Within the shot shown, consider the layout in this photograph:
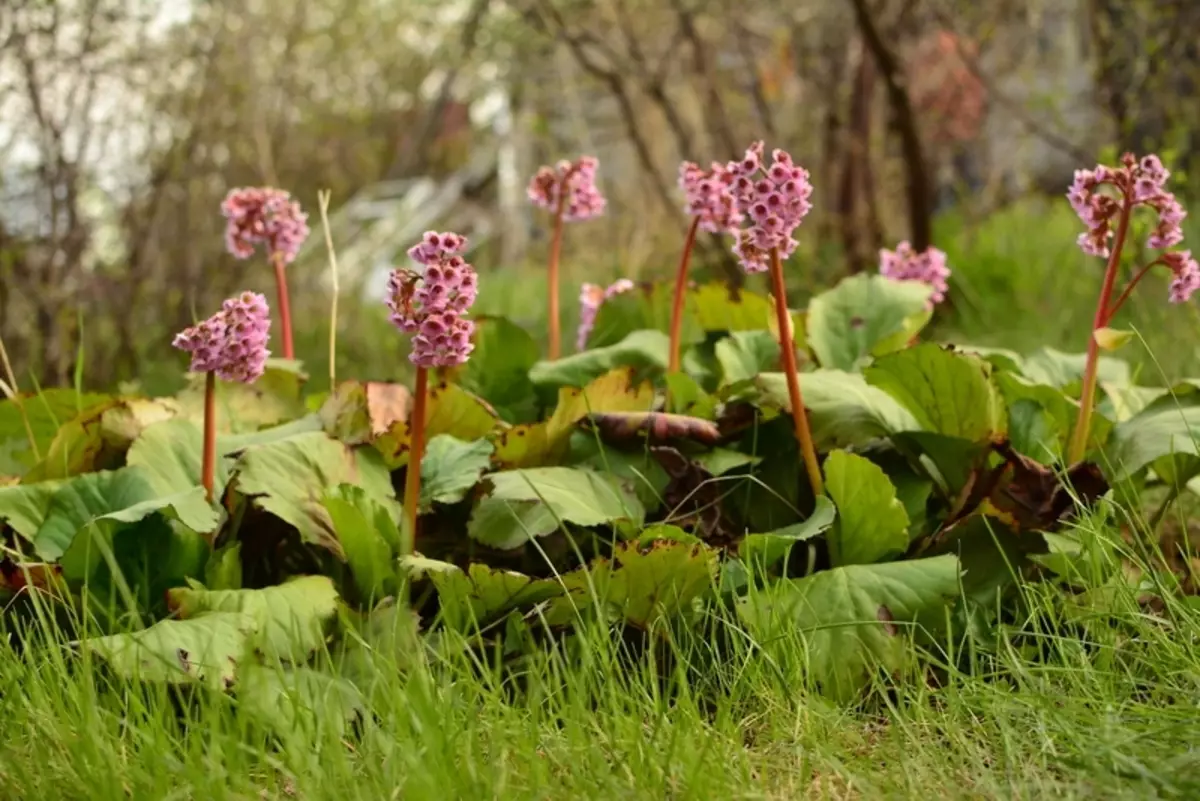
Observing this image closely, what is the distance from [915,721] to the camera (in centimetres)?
140

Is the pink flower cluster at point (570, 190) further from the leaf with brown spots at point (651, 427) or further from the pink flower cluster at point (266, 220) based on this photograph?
the leaf with brown spots at point (651, 427)

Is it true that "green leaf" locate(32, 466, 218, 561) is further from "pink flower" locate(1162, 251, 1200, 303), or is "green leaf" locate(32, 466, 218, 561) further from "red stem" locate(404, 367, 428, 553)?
"pink flower" locate(1162, 251, 1200, 303)

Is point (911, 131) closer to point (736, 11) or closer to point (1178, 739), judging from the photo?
point (736, 11)

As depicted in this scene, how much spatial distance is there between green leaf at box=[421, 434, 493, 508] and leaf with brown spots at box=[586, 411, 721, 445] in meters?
0.17

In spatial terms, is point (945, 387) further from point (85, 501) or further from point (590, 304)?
point (85, 501)

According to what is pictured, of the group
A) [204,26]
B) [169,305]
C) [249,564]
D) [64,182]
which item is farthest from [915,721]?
[204,26]

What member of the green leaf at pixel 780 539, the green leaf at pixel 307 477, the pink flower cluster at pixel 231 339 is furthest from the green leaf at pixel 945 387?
the pink flower cluster at pixel 231 339

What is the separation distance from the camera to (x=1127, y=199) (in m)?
1.73

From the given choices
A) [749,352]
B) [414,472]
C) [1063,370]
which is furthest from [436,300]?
[1063,370]

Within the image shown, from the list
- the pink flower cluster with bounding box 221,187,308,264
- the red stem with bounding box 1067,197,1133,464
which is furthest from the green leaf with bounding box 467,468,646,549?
the pink flower cluster with bounding box 221,187,308,264

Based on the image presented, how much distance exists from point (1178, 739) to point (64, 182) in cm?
344

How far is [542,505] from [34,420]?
1040 mm

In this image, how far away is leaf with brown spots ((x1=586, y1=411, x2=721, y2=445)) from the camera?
181 cm

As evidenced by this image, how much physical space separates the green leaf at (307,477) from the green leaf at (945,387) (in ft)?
2.43
